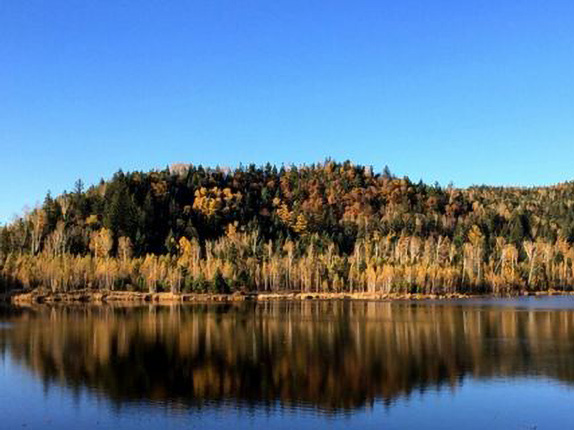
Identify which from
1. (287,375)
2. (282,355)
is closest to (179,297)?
(282,355)

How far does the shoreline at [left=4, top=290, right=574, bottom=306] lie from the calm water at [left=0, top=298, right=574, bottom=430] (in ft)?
195

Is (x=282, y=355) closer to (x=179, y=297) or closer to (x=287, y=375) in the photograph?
(x=287, y=375)

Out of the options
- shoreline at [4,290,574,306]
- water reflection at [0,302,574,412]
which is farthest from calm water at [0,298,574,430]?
shoreline at [4,290,574,306]

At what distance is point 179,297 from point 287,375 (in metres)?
109

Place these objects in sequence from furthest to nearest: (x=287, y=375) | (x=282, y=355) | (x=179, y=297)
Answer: (x=179, y=297) → (x=282, y=355) → (x=287, y=375)

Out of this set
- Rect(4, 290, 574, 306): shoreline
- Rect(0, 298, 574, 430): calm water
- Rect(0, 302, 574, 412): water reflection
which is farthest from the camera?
Rect(4, 290, 574, 306): shoreline

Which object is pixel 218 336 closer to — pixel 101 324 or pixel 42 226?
pixel 101 324

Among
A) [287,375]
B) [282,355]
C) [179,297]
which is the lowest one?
[287,375]

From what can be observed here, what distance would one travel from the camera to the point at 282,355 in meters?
60.0

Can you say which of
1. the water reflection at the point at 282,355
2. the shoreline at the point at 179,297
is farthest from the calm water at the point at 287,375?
the shoreline at the point at 179,297

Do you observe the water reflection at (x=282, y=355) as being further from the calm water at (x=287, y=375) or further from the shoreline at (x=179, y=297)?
the shoreline at (x=179, y=297)

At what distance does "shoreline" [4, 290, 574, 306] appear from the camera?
482 ft

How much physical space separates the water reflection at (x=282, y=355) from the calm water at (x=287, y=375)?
0.46ft

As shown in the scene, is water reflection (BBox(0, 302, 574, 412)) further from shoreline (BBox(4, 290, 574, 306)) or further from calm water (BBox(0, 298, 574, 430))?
shoreline (BBox(4, 290, 574, 306))
